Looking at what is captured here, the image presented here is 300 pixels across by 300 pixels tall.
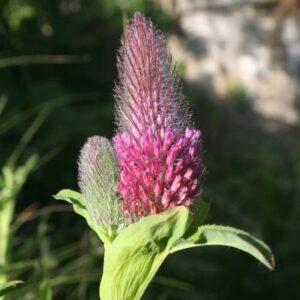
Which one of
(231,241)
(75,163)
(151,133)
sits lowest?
(231,241)

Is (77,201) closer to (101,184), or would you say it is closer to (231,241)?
(101,184)

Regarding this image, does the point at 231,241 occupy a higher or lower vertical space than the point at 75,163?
lower

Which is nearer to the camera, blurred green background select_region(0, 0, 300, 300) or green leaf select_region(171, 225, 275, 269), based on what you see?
green leaf select_region(171, 225, 275, 269)

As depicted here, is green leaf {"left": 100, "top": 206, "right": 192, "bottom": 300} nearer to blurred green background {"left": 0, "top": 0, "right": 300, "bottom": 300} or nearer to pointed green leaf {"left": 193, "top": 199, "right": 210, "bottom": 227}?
pointed green leaf {"left": 193, "top": 199, "right": 210, "bottom": 227}

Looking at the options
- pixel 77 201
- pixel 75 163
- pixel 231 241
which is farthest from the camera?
pixel 75 163

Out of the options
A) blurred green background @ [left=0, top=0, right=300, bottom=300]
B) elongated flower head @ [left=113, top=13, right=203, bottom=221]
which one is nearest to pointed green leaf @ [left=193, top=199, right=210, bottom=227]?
elongated flower head @ [left=113, top=13, right=203, bottom=221]

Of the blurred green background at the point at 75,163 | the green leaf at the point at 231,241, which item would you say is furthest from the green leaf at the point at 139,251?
the blurred green background at the point at 75,163

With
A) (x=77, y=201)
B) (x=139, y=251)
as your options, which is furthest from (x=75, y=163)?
(x=139, y=251)
